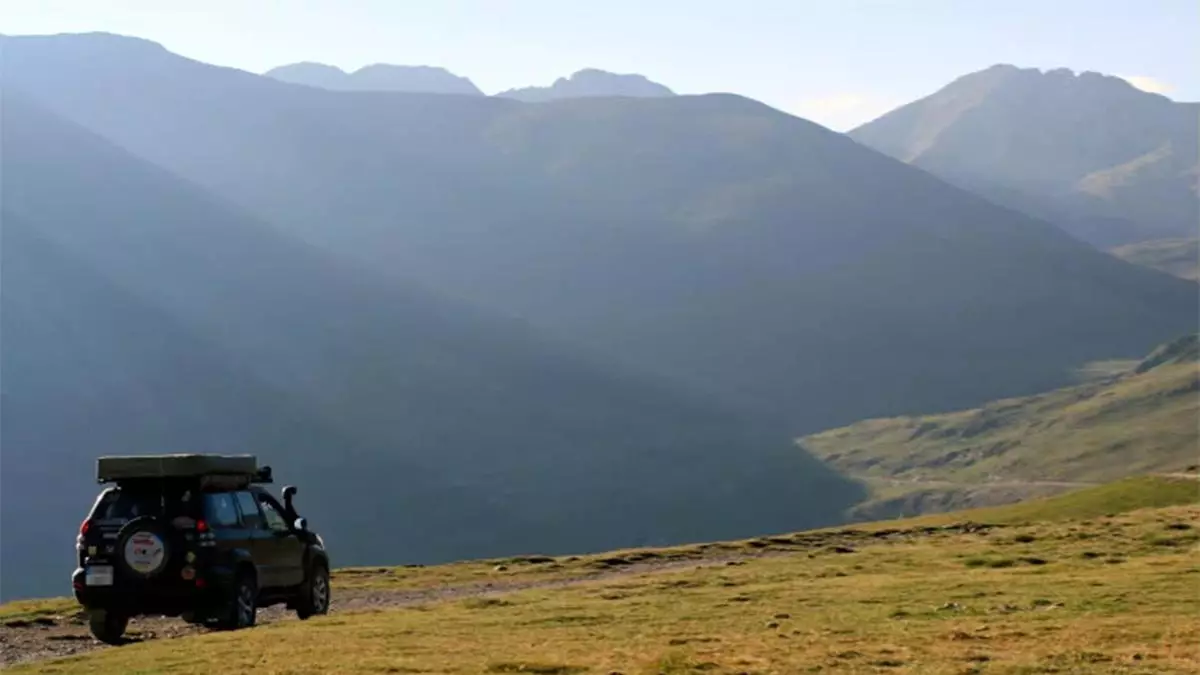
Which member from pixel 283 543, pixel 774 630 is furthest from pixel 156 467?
pixel 774 630

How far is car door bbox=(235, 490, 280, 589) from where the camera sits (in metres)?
27.2

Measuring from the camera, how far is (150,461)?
25672 millimetres

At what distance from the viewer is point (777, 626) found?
2500cm

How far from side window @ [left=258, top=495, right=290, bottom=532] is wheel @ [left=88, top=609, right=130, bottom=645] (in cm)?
333

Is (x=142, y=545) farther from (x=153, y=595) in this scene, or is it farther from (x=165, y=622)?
(x=165, y=622)

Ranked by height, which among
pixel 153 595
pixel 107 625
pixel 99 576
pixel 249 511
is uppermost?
pixel 249 511

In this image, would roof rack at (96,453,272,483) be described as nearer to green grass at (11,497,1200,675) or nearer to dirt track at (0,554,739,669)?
green grass at (11,497,1200,675)

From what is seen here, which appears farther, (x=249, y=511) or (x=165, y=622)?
(x=165, y=622)

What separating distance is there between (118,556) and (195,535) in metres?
1.46

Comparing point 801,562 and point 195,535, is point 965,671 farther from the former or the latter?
point 801,562

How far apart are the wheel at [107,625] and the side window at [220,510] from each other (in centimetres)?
262

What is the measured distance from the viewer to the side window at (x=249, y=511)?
89.7 ft

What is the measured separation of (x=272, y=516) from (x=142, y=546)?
3530mm

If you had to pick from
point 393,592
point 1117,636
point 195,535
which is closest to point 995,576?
point 1117,636
